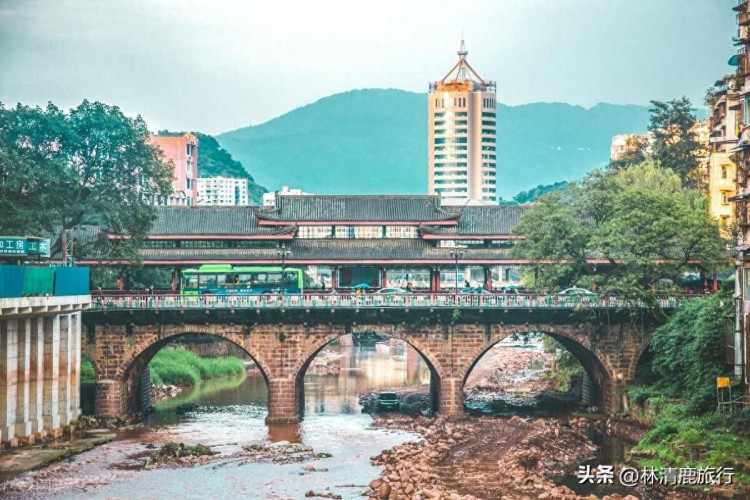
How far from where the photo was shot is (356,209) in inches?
3022

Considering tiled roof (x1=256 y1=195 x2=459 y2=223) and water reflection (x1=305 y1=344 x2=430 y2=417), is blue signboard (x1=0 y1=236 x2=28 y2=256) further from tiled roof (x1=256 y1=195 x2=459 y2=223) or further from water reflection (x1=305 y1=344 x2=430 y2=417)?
tiled roof (x1=256 y1=195 x2=459 y2=223)

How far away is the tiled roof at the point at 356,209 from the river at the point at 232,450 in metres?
12.9

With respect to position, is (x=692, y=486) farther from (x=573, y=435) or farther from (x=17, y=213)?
(x=17, y=213)

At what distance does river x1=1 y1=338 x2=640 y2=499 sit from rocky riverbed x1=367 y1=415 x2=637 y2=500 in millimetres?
1681

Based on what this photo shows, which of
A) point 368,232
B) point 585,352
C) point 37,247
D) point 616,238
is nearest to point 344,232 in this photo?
Result: point 368,232

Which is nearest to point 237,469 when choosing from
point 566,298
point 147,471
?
point 147,471

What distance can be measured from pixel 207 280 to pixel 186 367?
1610 centimetres

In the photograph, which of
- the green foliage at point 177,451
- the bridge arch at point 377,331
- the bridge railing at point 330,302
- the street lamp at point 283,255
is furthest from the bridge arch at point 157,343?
the green foliage at point 177,451

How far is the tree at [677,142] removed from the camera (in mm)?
105812

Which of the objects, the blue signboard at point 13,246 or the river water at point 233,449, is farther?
the blue signboard at point 13,246

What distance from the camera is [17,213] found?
221 ft

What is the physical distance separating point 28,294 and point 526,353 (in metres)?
66.7

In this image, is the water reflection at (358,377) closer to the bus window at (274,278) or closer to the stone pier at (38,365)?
the bus window at (274,278)

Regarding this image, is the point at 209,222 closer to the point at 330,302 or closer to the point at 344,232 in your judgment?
the point at 344,232
